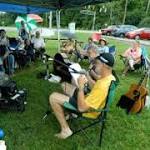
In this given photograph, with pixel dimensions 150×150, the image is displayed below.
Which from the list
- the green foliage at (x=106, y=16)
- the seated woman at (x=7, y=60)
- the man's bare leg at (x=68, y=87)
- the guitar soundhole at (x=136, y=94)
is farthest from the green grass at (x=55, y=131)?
the green foliage at (x=106, y=16)

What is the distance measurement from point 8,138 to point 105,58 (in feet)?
5.34

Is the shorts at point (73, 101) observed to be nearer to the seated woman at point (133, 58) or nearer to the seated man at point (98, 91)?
the seated man at point (98, 91)

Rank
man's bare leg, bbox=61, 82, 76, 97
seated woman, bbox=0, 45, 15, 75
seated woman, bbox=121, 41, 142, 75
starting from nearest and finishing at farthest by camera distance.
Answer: man's bare leg, bbox=61, 82, 76, 97, seated woman, bbox=0, 45, 15, 75, seated woman, bbox=121, 41, 142, 75

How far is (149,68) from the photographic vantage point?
8781 millimetres

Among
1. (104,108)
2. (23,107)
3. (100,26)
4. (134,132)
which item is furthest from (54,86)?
(100,26)

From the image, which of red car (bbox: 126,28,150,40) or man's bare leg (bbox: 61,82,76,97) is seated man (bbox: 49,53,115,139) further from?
red car (bbox: 126,28,150,40)

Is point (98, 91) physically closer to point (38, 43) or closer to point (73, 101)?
point (73, 101)

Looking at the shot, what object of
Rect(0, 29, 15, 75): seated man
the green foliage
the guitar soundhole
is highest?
the guitar soundhole

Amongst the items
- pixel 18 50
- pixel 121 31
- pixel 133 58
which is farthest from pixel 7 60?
pixel 121 31

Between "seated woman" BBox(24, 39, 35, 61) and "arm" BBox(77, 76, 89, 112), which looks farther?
"seated woman" BBox(24, 39, 35, 61)

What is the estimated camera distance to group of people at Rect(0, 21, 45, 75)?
9828 mm

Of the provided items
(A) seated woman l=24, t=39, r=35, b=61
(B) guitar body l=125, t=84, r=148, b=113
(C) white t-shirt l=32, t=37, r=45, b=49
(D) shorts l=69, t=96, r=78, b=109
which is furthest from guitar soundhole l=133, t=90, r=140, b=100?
(C) white t-shirt l=32, t=37, r=45, b=49

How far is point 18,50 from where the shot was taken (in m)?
11.4

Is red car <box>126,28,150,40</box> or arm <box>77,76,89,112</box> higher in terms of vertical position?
arm <box>77,76,89,112</box>
